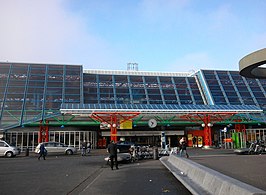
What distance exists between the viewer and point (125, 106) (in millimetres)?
34406

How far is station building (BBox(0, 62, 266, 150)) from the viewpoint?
116ft

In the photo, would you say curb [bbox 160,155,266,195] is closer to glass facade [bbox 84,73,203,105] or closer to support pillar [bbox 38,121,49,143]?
support pillar [bbox 38,121,49,143]

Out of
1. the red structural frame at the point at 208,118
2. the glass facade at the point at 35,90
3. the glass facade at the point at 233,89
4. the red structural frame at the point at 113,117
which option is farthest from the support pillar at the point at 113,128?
Result: the glass facade at the point at 233,89

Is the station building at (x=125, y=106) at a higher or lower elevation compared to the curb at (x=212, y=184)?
higher

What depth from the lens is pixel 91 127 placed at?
42.7 m

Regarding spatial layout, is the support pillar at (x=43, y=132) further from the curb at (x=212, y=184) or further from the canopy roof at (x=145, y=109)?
the curb at (x=212, y=184)

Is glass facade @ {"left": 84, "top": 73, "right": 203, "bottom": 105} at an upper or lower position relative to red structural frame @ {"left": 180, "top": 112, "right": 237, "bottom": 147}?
upper

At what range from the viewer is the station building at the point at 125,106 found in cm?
3531

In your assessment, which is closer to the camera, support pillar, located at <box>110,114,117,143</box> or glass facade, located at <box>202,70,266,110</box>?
support pillar, located at <box>110,114,117,143</box>

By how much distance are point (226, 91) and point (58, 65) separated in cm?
2979

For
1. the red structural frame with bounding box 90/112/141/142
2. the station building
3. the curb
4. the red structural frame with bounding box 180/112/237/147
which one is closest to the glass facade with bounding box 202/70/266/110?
the station building

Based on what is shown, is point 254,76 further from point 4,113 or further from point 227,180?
point 4,113

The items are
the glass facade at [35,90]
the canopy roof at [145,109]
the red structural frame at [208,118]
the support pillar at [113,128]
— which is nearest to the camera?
the canopy roof at [145,109]

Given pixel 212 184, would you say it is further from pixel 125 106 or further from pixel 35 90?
pixel 35 90
